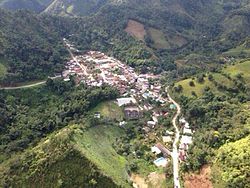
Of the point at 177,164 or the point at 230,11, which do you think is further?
the point at 230,11

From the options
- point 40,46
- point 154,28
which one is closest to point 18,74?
point 40,46

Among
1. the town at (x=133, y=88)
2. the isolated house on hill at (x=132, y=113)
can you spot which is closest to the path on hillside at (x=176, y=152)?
the town at (x=133, y=88)

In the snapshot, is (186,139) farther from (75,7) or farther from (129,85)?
(75,7)

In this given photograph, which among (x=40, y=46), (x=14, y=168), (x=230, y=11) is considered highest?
(x=14, y=168)

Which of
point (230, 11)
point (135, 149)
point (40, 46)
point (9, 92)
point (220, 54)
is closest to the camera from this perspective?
point (135, 149)

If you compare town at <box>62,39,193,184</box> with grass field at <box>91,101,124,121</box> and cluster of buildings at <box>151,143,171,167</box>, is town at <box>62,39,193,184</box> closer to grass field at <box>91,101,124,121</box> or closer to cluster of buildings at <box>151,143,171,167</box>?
cluster of buildings at <box>151,143,171,167</box>

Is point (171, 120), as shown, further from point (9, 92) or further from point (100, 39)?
point (100, 39)

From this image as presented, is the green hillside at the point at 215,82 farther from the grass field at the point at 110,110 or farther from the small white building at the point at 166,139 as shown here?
the small white building at the point at 166,139
